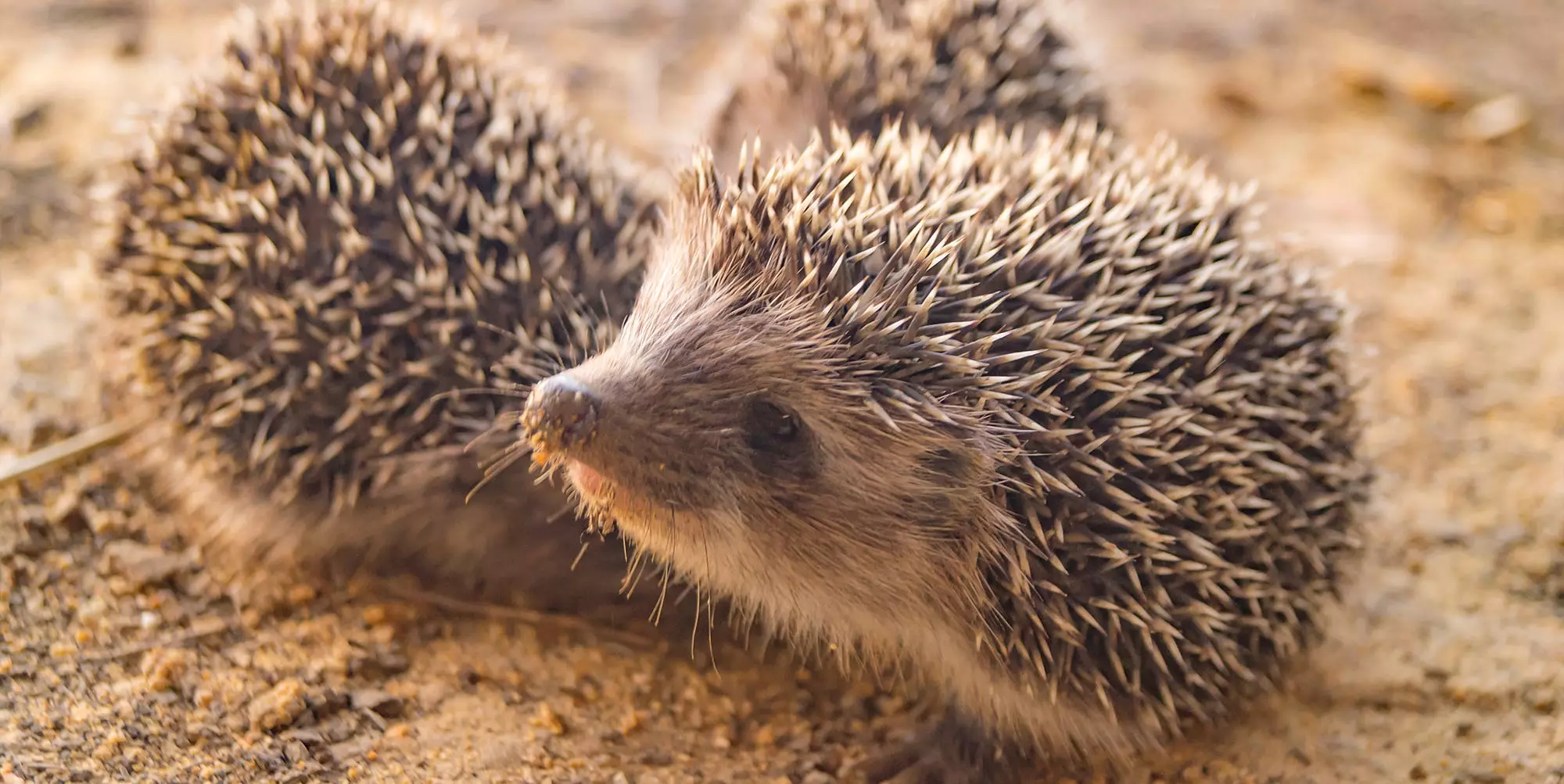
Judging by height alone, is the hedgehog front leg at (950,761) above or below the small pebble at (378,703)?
above

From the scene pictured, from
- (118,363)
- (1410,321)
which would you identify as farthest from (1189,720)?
(118,363)

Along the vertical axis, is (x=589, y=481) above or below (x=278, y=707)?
above

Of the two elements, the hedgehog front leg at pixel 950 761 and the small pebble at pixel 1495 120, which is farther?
the small pebble at pixel 1495 120

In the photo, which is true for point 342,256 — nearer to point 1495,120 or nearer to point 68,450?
point 68,450

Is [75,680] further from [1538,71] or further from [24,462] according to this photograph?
[1538,71]

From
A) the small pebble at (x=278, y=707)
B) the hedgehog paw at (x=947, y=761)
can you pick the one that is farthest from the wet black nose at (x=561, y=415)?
the hedgehog paw at (x=947, y=761)

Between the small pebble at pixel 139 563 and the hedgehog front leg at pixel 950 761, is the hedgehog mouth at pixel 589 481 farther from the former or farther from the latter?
the small pebble at pixel 139 563

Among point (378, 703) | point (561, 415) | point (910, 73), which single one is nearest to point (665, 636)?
point (378, 703)

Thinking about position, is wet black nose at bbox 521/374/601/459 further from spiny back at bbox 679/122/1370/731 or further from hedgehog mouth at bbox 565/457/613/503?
spiny back at bbox 679/122/1370/731
